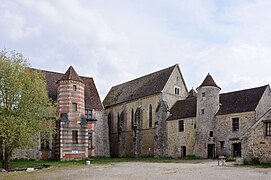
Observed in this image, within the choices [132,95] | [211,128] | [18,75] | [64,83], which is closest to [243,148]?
[211,128]

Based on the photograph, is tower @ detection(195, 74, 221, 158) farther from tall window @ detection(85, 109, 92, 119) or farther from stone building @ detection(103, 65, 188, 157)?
tall window @ detection(85, 109, 92, 119)

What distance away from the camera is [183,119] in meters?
43.0

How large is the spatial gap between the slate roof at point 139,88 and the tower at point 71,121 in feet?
39.1

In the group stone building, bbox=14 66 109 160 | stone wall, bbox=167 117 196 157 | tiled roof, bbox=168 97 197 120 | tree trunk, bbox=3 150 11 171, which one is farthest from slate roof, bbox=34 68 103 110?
tree trunk, bbox=3 150 11 171

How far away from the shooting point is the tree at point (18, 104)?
85.7 ft

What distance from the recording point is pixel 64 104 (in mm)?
39281

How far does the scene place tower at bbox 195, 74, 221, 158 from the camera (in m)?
39.5

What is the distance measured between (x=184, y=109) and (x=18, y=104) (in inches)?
916

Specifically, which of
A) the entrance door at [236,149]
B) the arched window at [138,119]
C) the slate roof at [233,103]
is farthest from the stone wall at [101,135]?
the entrance door at [236,149]

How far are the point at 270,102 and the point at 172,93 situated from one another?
1360 centimetres

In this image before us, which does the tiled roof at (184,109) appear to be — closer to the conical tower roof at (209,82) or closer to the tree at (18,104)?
the conical tower roof at (209,82)

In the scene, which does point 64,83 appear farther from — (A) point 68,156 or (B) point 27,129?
(B) point 27,129

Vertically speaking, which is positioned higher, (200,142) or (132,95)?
(132,95)

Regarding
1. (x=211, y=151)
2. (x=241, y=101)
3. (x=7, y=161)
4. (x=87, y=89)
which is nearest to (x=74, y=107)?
(x=87, y=89)
